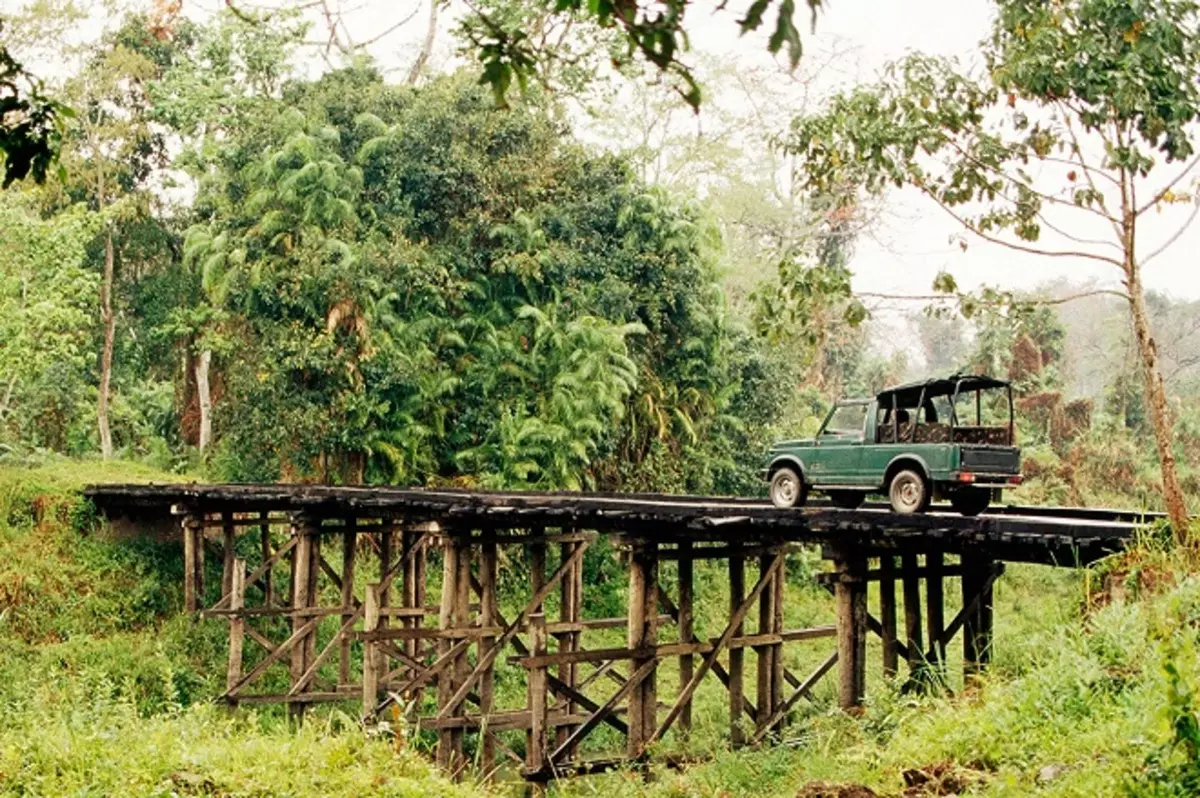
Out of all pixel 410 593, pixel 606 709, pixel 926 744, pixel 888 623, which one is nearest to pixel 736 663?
pixel 888 623

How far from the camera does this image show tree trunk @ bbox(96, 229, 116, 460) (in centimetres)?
3062

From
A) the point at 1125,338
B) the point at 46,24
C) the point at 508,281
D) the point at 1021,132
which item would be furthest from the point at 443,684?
the point at 1125,338

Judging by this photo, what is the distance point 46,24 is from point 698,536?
75.5ft

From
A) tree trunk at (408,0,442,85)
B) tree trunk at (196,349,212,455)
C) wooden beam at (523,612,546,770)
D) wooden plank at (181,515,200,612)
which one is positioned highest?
tree trunk at (408,0,442,85)

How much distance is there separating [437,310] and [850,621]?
15.7 meters

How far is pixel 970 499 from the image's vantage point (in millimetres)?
12492

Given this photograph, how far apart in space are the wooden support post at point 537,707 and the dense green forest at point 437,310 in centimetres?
96

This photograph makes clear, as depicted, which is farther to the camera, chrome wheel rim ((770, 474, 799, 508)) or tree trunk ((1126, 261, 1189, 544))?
chrome wheel rim ((770, 474, 799, 508))

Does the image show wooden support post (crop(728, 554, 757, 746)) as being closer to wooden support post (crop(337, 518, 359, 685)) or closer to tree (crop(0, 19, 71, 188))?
wooden support post (crop(337, 518, 359, 685))

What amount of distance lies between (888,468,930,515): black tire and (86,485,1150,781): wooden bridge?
14.2 inches

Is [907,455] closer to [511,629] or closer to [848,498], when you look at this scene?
[848,498]

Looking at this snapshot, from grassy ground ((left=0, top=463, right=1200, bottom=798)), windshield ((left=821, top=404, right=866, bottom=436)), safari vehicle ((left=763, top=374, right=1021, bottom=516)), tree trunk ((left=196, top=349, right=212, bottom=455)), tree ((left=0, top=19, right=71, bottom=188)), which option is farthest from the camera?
tree trunk ((left=196, top=349, right=212, bottom=455))

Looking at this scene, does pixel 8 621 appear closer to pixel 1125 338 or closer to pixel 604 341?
pixel 604 341

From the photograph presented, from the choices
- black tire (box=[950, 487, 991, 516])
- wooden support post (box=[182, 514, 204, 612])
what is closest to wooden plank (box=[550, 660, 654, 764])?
black tire (box=[950, 487, 991, 516])
